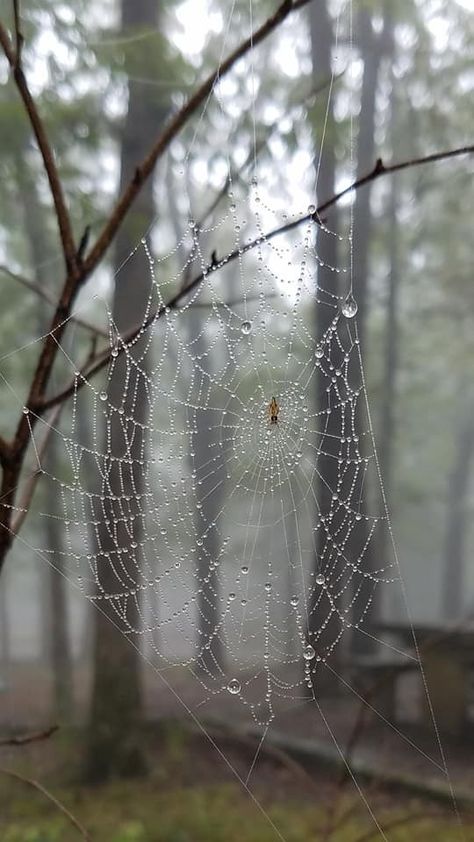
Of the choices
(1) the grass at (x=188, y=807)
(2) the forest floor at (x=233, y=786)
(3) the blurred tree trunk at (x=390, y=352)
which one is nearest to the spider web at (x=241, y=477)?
(2) the forest floor at (x=233, y=786)

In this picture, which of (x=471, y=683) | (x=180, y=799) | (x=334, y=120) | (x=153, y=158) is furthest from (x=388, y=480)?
(x=153, y=158)

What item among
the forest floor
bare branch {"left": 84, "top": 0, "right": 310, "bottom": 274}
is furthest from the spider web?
the forest floor

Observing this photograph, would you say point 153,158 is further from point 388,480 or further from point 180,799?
point 388,480

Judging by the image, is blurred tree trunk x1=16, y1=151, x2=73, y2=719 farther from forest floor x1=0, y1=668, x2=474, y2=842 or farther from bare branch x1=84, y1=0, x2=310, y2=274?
bare branch x1=84, y1=0, x2=310, y2=274

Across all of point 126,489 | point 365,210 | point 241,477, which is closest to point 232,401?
point 126,489

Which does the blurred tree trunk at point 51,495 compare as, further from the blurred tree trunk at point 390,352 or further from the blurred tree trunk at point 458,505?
the blurred tree trunk at point 458,505
